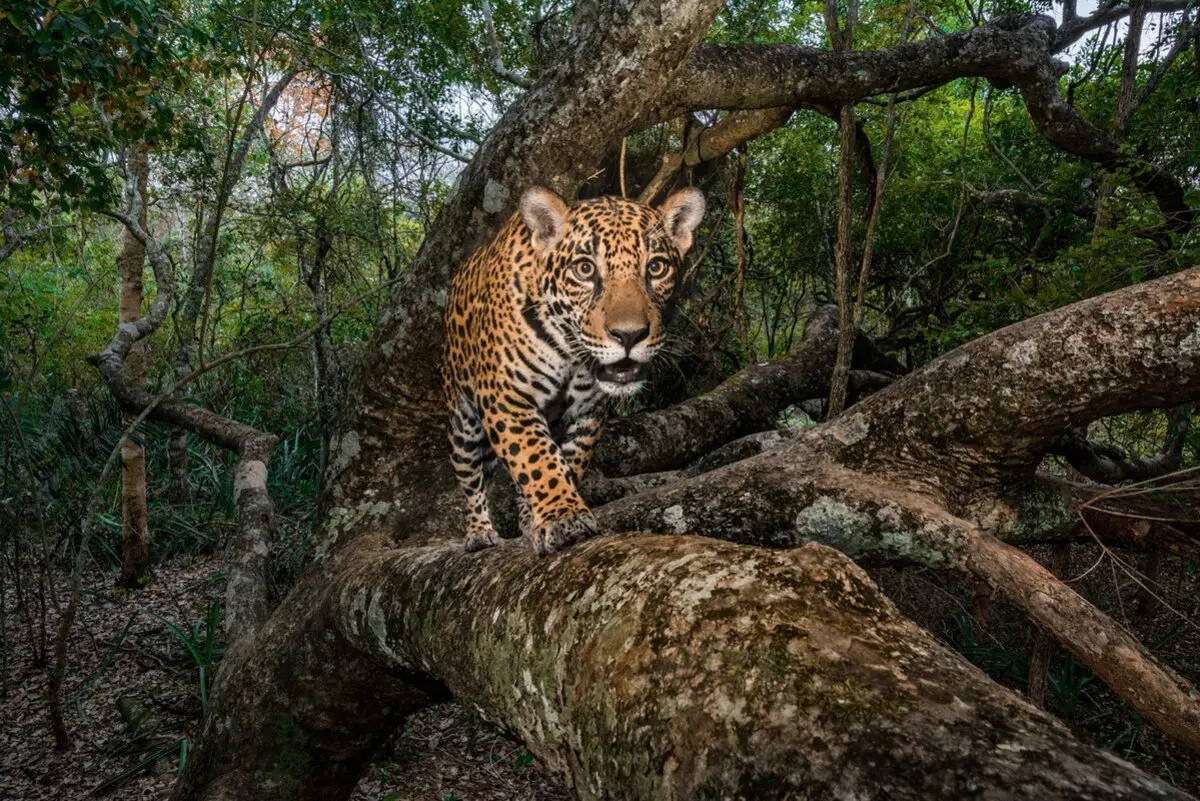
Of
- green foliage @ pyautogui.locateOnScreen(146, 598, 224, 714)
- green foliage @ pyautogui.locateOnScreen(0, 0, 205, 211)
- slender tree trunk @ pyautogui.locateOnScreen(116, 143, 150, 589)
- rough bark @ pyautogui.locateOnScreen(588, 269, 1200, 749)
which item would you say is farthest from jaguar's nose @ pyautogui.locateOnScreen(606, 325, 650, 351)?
slender tree trunk @ pyautogui.locateOnScreen(116, 143, 150, 589)

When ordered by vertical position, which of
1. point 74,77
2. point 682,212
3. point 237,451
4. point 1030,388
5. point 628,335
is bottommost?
point 237,451

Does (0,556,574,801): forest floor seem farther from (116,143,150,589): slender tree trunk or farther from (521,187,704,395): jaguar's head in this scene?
(521,187,704,395): jaguar's head

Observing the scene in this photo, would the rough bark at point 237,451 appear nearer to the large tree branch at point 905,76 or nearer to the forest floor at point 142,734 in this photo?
the forest floor at point 142,734

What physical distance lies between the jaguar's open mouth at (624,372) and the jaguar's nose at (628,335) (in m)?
0.07

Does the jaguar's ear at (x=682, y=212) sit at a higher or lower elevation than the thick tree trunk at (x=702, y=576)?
higher

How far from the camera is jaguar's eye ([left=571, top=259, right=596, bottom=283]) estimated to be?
9.89 feet

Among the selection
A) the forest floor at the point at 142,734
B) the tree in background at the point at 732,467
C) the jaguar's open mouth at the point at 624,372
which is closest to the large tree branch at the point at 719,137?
the tree in background at the point at 732,467

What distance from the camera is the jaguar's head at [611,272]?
2.79 meters

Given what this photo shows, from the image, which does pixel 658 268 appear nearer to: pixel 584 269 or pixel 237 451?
pixel 584 269

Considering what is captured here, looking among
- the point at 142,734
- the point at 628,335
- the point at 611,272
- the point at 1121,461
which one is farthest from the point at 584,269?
the point at 1121,461

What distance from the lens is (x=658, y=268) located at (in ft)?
10.3

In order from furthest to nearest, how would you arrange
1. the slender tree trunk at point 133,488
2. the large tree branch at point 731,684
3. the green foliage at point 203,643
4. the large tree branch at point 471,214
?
the slender tree trunk at point 133,488 < the green foliage at point 203,643 < the large tree branch at point 471,214 < the large tree branch at point 731,684

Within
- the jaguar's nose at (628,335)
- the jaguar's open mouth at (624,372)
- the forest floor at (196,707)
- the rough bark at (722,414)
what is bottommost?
the forest floor at (196,707)

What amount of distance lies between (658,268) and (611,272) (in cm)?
25
